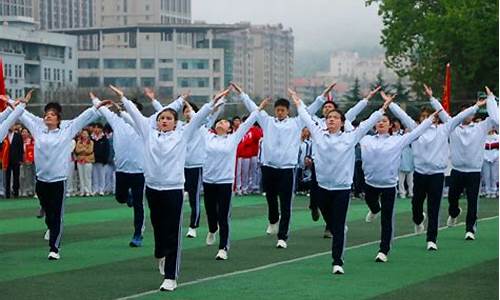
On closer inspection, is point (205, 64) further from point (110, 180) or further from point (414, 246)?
point (414, 246)

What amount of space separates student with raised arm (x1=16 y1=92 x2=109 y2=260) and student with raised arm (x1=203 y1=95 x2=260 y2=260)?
6.34 feet

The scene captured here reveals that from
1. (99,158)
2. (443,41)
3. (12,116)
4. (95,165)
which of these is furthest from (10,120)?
(443,41)

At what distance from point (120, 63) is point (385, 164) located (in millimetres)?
172843

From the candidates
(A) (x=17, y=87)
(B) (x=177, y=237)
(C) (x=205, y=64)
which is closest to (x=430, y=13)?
(B) (x=177, y=237)

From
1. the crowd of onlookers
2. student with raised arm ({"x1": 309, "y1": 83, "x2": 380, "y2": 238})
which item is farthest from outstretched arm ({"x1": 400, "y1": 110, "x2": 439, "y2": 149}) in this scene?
the crowd of onlookers

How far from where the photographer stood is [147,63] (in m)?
191

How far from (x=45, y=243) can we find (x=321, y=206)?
546 cm

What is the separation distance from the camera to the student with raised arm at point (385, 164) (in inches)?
709

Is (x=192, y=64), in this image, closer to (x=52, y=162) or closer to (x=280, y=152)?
(x=280, y=152)

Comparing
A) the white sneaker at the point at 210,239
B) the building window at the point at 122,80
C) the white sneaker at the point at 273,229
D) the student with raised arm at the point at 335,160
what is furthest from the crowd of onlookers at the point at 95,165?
the building window at the point at 122,80

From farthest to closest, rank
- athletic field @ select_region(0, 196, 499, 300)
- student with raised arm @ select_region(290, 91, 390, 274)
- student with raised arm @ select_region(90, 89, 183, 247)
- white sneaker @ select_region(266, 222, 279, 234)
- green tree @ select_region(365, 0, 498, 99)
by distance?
green tree @ select_region(365, 0, 498, 99)
white sneaker @ select_region(266, 222, 279, 234)
student with raised arm @ select_region(90, 89, 183, 247)
student with raised arm @ select_region(290, 91, 390, 274)
athletic field @ select_region(0, 196, 499, 300)

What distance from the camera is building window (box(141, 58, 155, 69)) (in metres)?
190

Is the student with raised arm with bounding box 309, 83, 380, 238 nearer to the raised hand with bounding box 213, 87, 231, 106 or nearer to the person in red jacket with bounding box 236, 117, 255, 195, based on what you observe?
the raised hand with bounding box 213, 87, 231, 106

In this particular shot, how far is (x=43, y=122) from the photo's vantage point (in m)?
18.6
